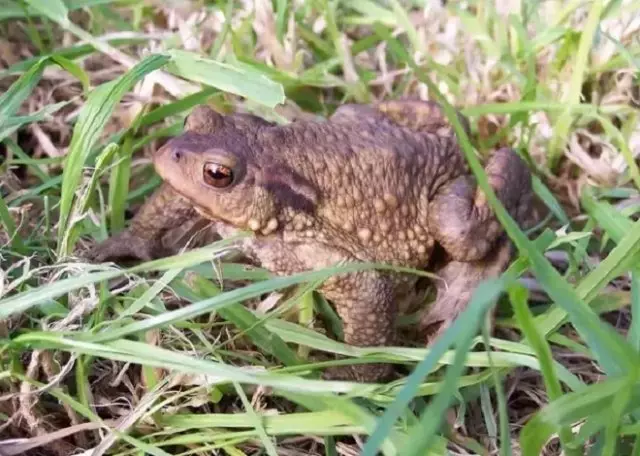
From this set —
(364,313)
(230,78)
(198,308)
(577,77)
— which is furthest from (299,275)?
(577,77)

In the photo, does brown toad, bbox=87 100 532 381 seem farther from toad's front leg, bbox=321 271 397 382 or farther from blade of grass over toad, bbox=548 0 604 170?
blade of grass over toad, bbox=548 0 604 170

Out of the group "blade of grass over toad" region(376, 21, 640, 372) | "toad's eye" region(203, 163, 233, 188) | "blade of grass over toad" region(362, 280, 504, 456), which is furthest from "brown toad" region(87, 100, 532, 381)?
"blade of grass over toad" region(362, 280, 504, 456)

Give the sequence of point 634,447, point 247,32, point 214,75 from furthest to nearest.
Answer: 1. point 247,32
2. point 214,75
3. point 634,447

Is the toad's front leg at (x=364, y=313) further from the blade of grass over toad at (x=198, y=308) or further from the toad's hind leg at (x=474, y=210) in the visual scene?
the blade of grass over toad at (x=198, y=308)

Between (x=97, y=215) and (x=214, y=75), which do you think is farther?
(x=97, y=215)

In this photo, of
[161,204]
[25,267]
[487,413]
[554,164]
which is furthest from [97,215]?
[554,164]

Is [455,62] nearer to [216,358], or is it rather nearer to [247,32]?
[247,32]
